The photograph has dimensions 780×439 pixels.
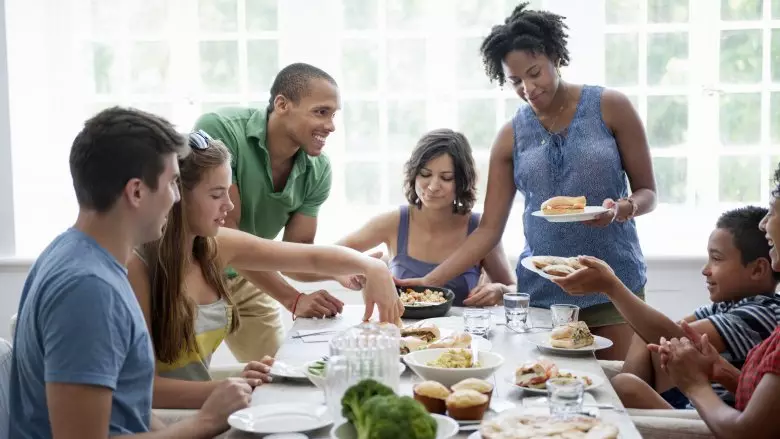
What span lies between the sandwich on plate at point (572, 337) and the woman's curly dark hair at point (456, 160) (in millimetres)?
1177

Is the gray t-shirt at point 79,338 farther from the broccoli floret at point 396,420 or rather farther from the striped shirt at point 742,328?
the striped shirt at point 742,328

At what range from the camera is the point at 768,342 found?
209 centimetres

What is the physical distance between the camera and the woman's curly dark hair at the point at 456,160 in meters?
3.46

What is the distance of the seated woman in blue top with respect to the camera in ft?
11.2

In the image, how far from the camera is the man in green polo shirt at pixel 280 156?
10.4 ft

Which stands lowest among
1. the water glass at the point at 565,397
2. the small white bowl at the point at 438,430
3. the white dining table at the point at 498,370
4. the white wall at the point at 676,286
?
the white wall at the point at 676,286

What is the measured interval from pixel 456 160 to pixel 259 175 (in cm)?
73

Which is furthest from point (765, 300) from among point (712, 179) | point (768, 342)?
point (712, 179)

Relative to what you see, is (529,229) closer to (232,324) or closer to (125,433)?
(232,324)

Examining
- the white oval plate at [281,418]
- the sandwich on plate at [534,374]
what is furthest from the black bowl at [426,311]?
the white oval plate at [281,418]

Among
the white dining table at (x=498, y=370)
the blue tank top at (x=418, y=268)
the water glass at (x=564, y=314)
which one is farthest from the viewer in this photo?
the blue tank top at (x=418, y=268)

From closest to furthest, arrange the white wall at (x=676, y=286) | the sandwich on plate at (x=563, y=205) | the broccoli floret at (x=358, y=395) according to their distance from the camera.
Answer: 1. the broccoli floret at (x=358, y=395)
2. the sandwich on plate at (x=563, y=205)
3. the white wall at (x=676, y=286)

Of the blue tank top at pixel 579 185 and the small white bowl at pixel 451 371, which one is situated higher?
the blue tank top at pixel 579 185

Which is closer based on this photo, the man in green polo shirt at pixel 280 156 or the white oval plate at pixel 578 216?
the white oval plate at pixel 578 216
